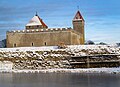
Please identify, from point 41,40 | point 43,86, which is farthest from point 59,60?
point 43,86

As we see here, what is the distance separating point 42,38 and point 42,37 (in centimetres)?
18

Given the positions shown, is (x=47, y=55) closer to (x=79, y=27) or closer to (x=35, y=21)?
(x=35, y=21)

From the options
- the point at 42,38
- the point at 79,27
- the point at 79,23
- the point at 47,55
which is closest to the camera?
the point at 47,55

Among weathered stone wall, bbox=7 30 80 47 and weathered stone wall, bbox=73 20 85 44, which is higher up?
weathered stone wall, bbox=73 20 85 44

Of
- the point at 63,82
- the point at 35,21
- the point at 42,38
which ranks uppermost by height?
the point at 35,21

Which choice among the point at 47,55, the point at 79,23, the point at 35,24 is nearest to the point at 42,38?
the point at 35,24

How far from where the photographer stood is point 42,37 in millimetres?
57844

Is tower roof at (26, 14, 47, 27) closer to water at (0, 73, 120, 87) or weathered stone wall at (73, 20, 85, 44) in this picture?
weathered stone wall at (73, 20, 85, 44)

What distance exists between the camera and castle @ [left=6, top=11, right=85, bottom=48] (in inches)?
2237

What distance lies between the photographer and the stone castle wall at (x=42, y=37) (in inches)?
Answer: 2234

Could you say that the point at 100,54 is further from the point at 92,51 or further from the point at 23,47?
the point at 23,47

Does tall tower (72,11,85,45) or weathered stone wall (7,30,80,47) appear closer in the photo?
weathered stone wall (7,30,80,47)

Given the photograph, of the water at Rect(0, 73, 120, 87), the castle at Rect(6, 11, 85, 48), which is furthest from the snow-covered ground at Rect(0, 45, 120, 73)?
the water at Rect(0, 73, 120, 87)

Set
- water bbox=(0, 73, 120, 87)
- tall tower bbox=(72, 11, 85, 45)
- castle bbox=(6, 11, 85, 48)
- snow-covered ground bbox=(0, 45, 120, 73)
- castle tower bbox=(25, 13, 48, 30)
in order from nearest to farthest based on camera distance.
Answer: water bbox=(0, 73, 120, 87) → snow-covered ground bbox=(0, 45, 120, 73) → castle bbox=(6, 11, 85, 48) → castle tower bbox=(25, 13, 48, 30) → tall tower bbox=(72, 11, 85, 45)
